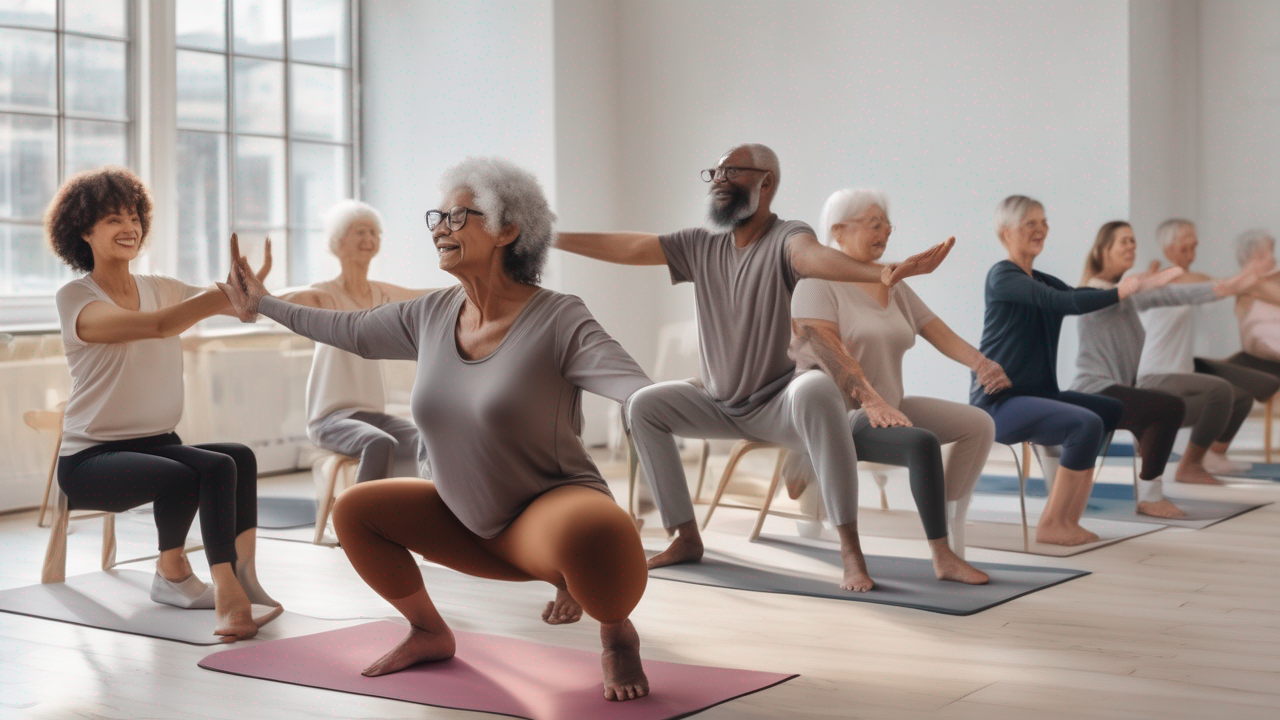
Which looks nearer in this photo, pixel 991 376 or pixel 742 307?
pixel 742 307

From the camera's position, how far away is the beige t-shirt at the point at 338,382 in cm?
471

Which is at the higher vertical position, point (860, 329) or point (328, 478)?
point (860, 329)

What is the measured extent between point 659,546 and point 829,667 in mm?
1658

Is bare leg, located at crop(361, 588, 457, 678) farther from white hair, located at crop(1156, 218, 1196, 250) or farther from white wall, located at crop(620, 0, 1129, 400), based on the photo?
white hair, located at crop(1156, 218, 1196, 250)

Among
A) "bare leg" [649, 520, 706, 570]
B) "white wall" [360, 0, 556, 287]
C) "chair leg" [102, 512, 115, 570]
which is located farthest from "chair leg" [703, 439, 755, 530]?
"white wall" [360, 0, 556, 287]

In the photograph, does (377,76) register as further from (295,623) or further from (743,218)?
(295,623)

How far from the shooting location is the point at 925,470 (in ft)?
13.1

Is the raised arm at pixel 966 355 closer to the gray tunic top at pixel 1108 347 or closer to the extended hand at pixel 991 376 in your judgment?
the extended hand at pixel 991 376

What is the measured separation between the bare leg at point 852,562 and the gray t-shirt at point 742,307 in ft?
1.55

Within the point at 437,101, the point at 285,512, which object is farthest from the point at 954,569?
the point at 437,101

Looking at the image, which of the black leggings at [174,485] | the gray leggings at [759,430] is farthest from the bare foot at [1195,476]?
the black leggings at [174,485]

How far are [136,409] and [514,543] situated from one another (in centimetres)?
146

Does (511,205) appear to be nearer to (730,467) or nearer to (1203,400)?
(730,467)

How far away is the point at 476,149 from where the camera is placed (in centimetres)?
730
